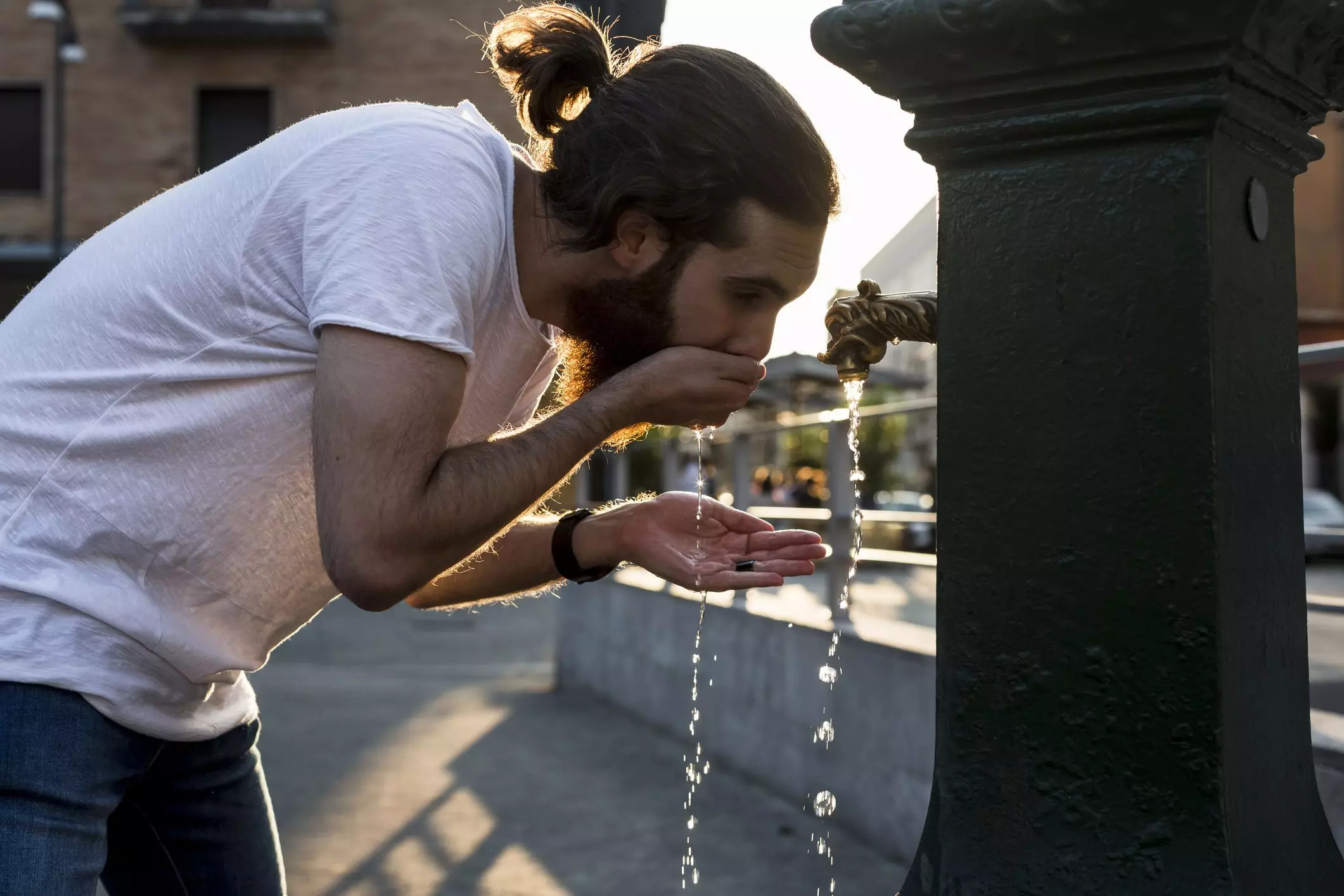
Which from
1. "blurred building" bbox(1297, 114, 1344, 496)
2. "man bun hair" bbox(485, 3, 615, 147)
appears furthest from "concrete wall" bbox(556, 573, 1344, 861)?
"blurred building" bbox(1297, 114, 1344, 496)

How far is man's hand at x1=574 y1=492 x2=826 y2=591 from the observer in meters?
1.76

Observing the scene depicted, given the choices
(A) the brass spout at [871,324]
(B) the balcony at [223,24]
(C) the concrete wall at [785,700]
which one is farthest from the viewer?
(B) the balcony at [223,24]

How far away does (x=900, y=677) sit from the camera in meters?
4.04

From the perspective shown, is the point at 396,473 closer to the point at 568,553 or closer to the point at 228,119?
the point at 568,553

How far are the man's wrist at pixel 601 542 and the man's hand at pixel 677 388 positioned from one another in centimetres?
37

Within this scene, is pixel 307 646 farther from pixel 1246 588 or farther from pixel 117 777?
pixel 1246 588

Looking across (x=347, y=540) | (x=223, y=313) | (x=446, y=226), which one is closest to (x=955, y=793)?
(x=347, y=540)

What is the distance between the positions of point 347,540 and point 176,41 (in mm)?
23807

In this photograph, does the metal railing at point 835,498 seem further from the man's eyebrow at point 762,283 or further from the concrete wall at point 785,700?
the man's eyebrow at point 762,283

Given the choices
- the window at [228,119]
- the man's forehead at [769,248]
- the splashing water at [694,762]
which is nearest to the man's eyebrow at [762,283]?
the man's forehead at [769,248]

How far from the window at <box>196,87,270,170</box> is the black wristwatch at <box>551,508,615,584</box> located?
22.8 meters

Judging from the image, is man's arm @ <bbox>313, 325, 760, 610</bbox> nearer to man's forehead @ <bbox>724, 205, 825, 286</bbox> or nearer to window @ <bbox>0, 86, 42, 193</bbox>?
man's forehead @ <bbox>724, 205, 825, 286</bbox>

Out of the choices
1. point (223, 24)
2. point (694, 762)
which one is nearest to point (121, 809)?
point (694, 762)

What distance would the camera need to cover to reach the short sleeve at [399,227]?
1.39 meters
